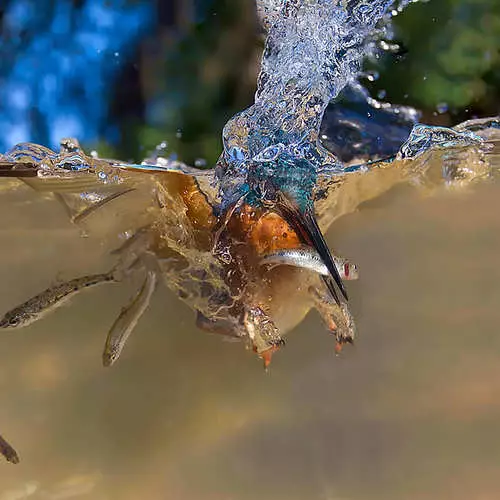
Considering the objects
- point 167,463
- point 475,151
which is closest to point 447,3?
point 475,151

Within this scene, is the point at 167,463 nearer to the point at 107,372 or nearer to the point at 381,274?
the point at 107,372

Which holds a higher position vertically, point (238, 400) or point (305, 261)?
point (305, 261)

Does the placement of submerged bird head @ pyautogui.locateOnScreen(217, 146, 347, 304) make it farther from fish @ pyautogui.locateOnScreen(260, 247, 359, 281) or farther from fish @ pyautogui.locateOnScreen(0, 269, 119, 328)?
fish @ pyautogui.locateOnScreen(0, 269, 119, 328)

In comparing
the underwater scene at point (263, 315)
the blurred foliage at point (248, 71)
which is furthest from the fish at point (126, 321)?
the blurred foliage at point (248, 71)

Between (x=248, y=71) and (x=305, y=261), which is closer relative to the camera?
(x=305, y=261)

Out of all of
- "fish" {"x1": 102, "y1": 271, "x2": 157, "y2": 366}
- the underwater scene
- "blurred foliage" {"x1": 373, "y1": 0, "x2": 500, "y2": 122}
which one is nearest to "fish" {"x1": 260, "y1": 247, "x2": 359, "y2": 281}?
the underwater scene

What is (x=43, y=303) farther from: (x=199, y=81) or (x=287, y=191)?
(x=199, y=81)

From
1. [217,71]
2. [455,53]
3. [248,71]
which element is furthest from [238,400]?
[455,53]
